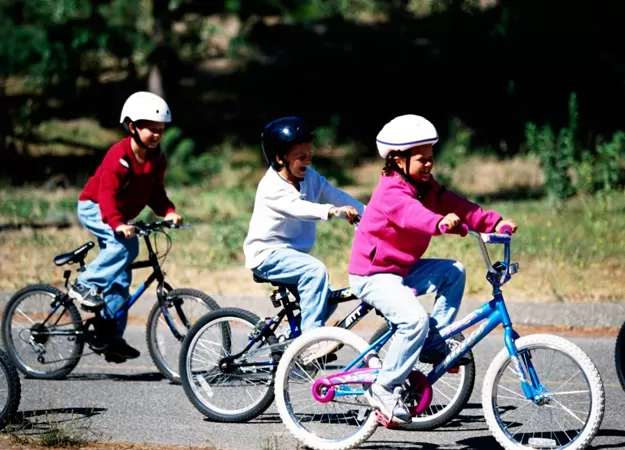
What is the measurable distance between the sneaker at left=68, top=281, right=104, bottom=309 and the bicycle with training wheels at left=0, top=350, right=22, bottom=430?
5.11ft

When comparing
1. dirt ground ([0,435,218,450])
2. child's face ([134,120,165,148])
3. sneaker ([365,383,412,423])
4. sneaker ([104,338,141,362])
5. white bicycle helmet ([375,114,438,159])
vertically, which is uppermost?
white bicycle helmet ([375,114,438,159])

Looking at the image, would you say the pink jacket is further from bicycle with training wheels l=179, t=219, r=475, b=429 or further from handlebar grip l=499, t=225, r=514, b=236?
bicycle with training wheels l=179, t=219, r=475, b=429

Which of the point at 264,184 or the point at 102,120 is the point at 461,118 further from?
the point at 264,184

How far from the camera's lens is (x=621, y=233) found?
12.3 m

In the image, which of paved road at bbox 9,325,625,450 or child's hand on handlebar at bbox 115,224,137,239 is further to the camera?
child's hand on handlebar at bbox 115,224,137,239

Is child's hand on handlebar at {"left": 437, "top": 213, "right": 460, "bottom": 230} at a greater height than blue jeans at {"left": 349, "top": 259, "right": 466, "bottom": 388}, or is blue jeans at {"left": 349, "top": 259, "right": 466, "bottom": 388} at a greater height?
child's hand on handlebar at {"left": 437, "top": 213, "right": 460, "bottom": 230}

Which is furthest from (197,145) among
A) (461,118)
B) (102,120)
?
(461,118)

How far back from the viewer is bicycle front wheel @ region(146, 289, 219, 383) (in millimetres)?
7781

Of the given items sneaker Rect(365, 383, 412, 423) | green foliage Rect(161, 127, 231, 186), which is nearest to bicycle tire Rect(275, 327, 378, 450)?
sneaker Rect(365, 383, 412, 423)

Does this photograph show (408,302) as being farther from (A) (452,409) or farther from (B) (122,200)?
(B) (122,200)

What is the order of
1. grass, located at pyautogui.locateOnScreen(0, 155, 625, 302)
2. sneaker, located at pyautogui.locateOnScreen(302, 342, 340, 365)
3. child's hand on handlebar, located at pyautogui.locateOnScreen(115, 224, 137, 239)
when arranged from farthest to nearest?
grass, located at pyautogui.locateOnScreen(0, 155, 625, 302)
child's hand on handlebar, located at pyautogui.locateOnScreen(115, 224, 137, 239)
sneaker, located at pyautogui.locateOnScreen(302, 342, 340, 365)

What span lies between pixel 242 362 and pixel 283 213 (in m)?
0.94

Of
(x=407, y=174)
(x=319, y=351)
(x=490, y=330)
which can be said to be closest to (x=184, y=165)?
(x=319, y=351)

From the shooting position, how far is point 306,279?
638 centimetres
